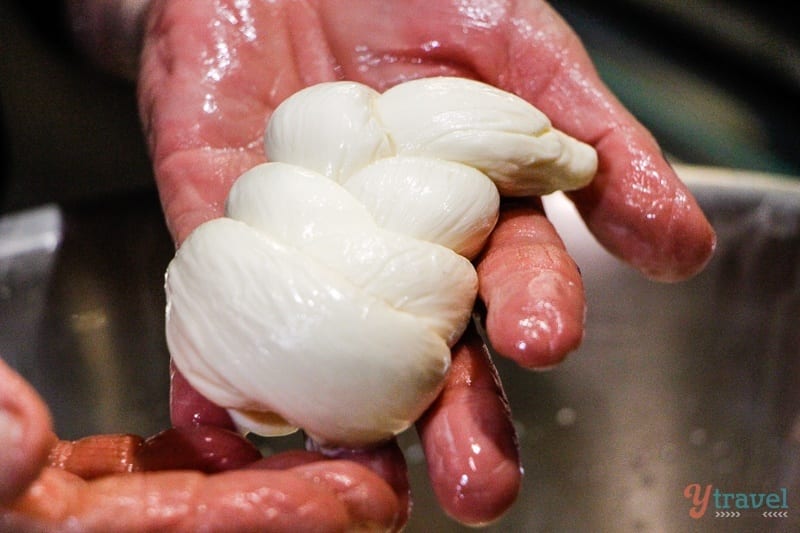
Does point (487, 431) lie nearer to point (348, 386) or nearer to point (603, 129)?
point (348, 386)

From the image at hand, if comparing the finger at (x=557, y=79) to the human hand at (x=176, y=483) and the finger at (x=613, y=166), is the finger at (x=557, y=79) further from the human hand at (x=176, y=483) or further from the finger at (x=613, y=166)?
the human hand at (x=176, y=483)

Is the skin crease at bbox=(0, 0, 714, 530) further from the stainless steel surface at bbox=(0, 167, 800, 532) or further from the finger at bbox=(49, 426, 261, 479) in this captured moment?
the stainless steel surface at bbox=(0, 167, 800, 532)

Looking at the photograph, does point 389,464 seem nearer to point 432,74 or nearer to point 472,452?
point 472,452

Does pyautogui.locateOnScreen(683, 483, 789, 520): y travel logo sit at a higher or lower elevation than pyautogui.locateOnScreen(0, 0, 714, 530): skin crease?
lower

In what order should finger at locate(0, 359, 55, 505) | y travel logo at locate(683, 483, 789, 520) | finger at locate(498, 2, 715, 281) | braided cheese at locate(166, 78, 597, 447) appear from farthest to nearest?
y travel logo at locate(683, 483, 789, 520) → finger at locate(498, 2, 715, 281) → braided cheese at locate(166, 78, 597, 447) → finger at locate(0, 359, 55, 505)

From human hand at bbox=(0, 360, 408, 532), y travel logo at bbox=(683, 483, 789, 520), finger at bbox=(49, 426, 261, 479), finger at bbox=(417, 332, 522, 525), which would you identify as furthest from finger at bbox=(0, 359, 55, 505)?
y travel logo at bbox=(683, 483, 789, 520)

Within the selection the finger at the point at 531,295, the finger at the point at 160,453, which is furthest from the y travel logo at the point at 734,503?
the finger at the point at 160,453

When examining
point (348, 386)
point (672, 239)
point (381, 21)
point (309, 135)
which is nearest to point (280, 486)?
point (348, 386)
